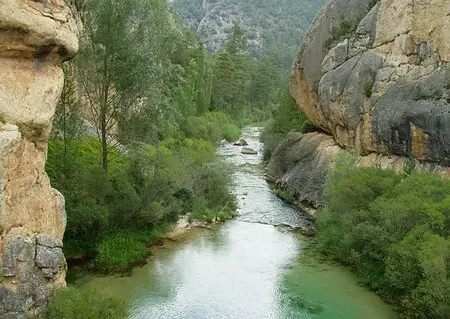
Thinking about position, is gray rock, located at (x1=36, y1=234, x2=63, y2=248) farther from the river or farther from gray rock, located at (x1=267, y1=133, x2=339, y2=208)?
gray rock, located at (x1=267, y1=133, x2=339, y2=208)

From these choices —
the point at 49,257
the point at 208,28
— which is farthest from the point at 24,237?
the point at 208,28

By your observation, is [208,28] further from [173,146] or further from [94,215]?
[94,215]

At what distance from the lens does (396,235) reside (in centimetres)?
1994

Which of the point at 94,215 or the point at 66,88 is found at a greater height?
the point at 66,88

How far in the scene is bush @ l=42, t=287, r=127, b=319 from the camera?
14.2 m

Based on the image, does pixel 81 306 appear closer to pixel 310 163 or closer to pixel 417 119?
pixel 417 119

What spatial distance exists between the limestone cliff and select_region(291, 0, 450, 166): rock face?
0.18 ft

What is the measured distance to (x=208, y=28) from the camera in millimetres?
176000

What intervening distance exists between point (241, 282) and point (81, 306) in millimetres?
9087

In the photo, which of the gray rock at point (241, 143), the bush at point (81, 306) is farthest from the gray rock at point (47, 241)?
the gray rock at point (241, 143)

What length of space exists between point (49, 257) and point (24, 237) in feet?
3.48

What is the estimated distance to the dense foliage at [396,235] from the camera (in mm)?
16906

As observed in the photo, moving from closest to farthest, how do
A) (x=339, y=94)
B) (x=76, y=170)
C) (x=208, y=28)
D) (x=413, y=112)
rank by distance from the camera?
(x=76, y=170) < (x=413, y=112) < (x=339, y=94) < (x=208, y=28)

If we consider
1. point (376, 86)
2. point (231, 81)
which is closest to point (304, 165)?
point (376, 86)
